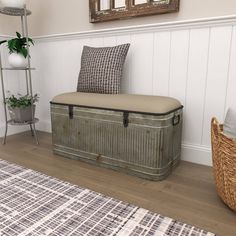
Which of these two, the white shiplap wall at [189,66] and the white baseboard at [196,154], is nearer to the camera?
the white shiplap wall at [189,66]

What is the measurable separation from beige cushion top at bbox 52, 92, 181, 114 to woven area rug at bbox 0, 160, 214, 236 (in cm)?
51

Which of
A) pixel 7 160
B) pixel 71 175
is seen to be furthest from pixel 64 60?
pixel 71 175

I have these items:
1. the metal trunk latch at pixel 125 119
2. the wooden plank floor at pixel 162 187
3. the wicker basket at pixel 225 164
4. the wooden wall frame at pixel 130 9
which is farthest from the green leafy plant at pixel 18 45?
the wicker basket at pixel 225 164

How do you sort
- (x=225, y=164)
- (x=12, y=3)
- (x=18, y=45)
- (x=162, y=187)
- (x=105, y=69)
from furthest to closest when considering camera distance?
(x=18, y=45)
(x=12, y=3)
(x=105, y=69)
(x=162, y=187)
(x=225, y=164)

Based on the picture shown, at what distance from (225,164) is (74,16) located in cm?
174

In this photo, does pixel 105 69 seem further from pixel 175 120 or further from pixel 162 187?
pixel 162 187

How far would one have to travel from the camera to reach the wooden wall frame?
1.58m

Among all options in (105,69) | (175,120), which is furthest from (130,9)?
(175,120)

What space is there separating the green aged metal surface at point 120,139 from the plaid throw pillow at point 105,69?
10.3 inches

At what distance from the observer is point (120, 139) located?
144 cm

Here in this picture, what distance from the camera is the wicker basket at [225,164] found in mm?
981

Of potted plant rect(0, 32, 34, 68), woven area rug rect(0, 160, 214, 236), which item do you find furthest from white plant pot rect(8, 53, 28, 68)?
woven area rug rect(0, 160, 214, 236)

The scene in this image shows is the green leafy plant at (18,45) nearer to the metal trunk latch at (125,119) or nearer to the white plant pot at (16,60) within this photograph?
the white plant pot at (16,60)

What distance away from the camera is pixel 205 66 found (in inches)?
60.0
